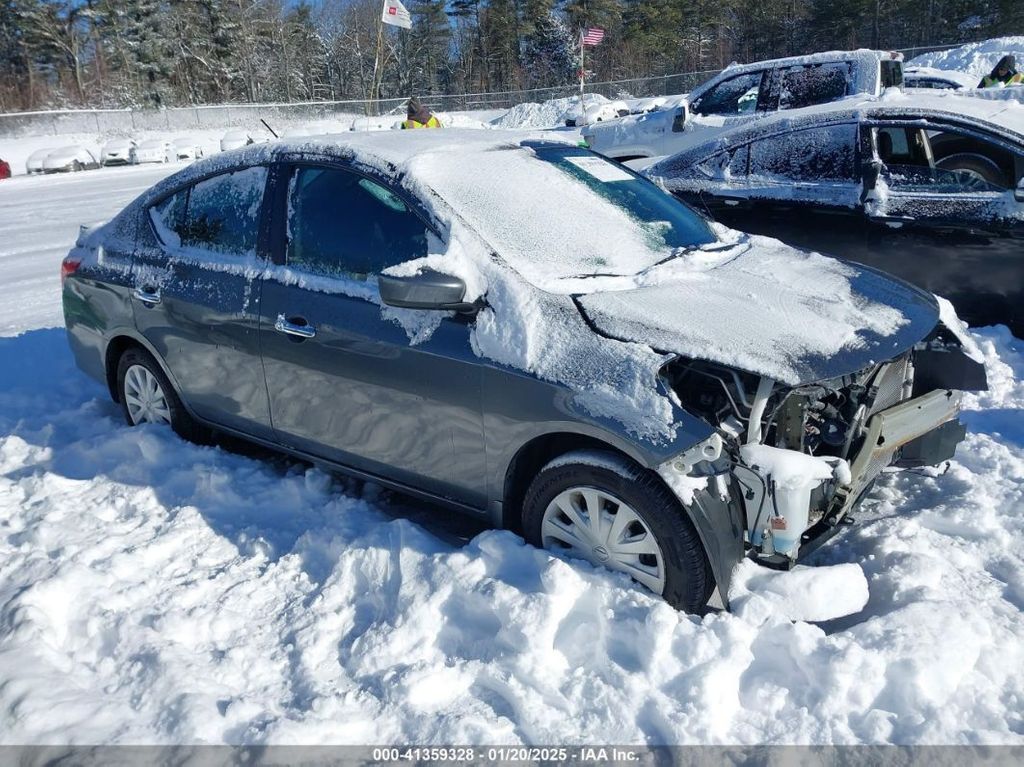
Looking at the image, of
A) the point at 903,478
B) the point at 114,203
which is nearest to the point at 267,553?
the point at 903,478

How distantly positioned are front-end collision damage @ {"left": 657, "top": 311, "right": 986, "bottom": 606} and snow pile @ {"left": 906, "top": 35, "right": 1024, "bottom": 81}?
Result: 28431mm

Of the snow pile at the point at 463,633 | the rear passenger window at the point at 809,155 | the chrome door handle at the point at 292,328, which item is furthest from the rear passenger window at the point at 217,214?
the rear passenger window at the point at 809,155

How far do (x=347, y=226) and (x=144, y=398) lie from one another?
1948 mm

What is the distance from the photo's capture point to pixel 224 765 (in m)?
2.42

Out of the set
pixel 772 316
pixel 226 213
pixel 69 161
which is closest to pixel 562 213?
pixel 772 316

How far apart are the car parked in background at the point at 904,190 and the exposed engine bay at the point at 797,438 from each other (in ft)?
7.73

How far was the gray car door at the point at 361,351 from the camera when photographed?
324cm

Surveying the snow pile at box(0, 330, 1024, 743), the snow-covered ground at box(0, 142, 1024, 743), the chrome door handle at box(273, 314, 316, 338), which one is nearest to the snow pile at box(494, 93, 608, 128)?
the chrome door handle at box(273, 314, 316, 338)

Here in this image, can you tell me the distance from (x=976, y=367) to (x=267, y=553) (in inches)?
123

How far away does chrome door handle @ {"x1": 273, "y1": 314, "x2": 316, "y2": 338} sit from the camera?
3598 mm

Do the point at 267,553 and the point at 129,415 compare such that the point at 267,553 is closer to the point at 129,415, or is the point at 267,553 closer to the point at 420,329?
the point at 420,329

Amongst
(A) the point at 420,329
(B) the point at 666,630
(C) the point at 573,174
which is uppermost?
(C) the point at 573,174

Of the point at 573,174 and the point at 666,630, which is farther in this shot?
the point at 573,174

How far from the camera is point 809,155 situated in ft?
20.2
